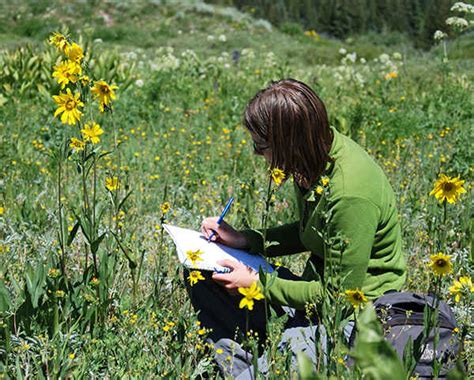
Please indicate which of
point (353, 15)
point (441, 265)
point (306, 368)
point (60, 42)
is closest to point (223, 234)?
point (60, 42)

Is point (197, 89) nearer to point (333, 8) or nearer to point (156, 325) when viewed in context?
point (156, 325)

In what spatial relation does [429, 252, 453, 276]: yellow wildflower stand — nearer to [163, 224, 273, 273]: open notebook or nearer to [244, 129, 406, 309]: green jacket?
[244, 129, 406, 309]: green jacket

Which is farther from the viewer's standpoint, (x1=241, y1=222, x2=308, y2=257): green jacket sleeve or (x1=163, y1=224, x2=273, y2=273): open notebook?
(x1=241, y1=222, x2=308, y2=257): green jacket sleeve

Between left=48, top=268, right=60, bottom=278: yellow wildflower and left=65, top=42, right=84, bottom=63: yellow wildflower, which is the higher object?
left=65, top=42, right=84, bottom=63: yellow wildflower

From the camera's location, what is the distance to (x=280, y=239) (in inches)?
104

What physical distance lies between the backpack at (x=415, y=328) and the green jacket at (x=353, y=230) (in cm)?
12

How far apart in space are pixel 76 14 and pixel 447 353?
1961 cm

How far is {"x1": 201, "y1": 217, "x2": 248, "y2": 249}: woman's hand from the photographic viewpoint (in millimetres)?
2566

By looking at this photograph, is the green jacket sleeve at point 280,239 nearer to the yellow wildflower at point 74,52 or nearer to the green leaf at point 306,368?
the yellow wildflower at point 74,52

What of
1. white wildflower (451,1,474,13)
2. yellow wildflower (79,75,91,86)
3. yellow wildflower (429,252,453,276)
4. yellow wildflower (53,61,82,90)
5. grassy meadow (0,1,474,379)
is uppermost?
white wildflower (451,1,474,13)

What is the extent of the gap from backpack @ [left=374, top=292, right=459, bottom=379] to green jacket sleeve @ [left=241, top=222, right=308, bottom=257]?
62 centimetres

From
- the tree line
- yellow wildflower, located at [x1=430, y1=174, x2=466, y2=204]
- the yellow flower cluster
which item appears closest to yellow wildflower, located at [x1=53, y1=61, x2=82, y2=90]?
the yellow flower cluster

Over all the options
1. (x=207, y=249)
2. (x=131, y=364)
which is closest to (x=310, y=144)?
(x=207, y=249)

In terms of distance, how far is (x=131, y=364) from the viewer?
206cm
